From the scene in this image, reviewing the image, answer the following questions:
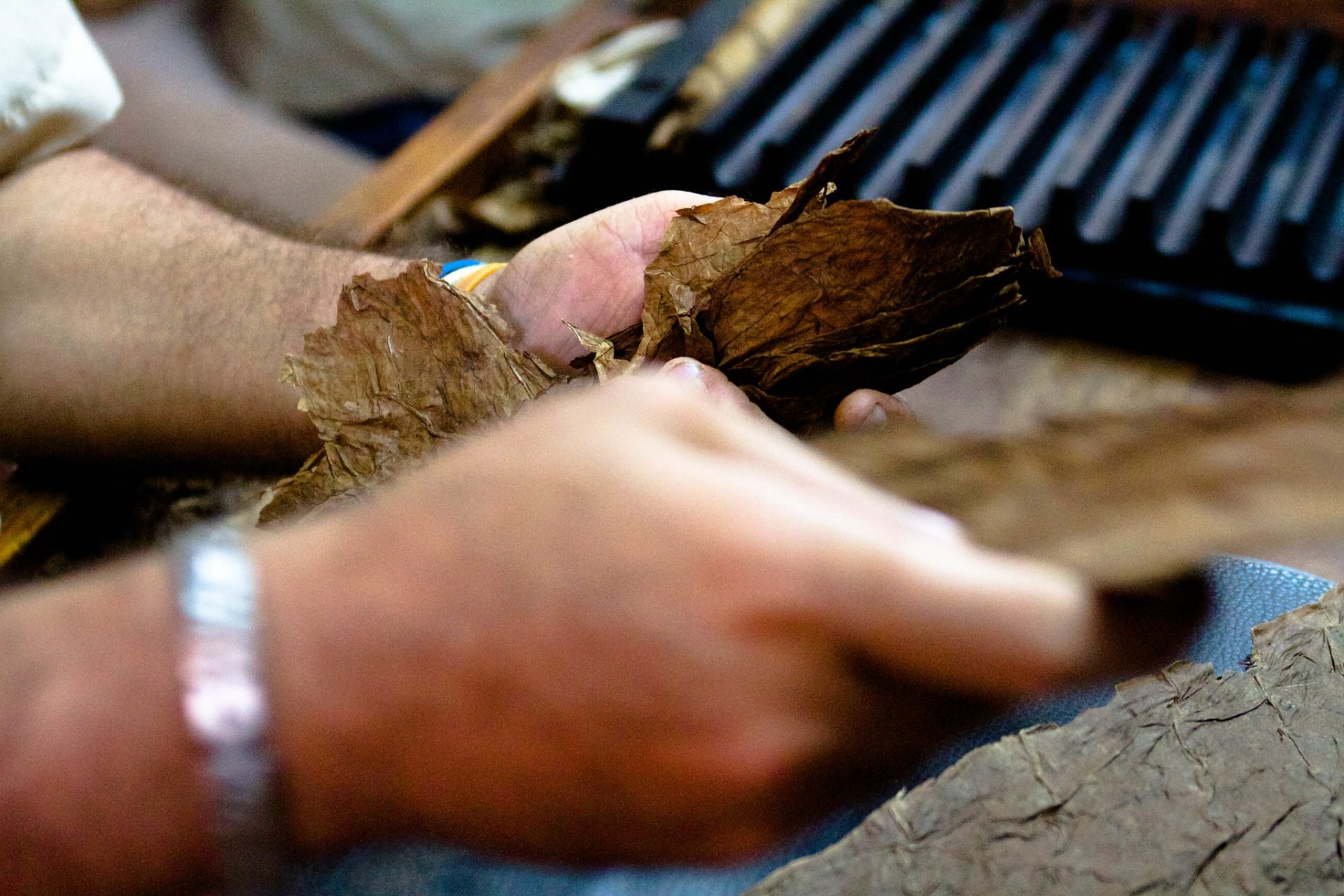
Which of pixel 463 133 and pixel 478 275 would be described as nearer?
pixel 478 275

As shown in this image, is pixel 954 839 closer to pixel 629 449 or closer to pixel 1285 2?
pixel 629 449

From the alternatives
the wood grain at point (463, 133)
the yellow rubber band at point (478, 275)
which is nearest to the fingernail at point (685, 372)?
the yellow rubber band at point (478, 275)

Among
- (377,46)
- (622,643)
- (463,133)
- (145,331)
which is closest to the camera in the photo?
(622,643)

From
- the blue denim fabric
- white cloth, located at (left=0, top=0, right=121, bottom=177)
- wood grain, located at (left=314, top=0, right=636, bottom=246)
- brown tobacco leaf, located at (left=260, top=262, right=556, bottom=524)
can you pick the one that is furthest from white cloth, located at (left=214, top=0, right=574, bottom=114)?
the blue denim fabric

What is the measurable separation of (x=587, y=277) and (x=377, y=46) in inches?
39.7

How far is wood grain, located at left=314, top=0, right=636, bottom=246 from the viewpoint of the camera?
1031mm

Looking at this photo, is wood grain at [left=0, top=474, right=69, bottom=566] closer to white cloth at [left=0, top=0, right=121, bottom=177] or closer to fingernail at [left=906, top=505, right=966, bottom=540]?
white cloth at [left=0, top=0, right=121, bottom=177]

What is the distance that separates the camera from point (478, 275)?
74cm

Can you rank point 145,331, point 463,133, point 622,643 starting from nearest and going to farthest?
point 622,643, point 145,331, point 463,133

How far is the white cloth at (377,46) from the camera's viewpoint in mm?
1490

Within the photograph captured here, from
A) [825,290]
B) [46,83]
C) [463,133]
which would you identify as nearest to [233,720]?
[825,290]

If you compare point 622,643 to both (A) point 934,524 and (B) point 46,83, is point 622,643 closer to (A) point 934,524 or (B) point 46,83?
(A) point 934,524

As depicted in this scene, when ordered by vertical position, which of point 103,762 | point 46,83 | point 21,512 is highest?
point 46,83

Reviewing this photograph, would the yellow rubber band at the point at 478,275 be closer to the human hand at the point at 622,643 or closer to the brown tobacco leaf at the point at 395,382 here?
the brown tobacco leaf at the point at 395,382
